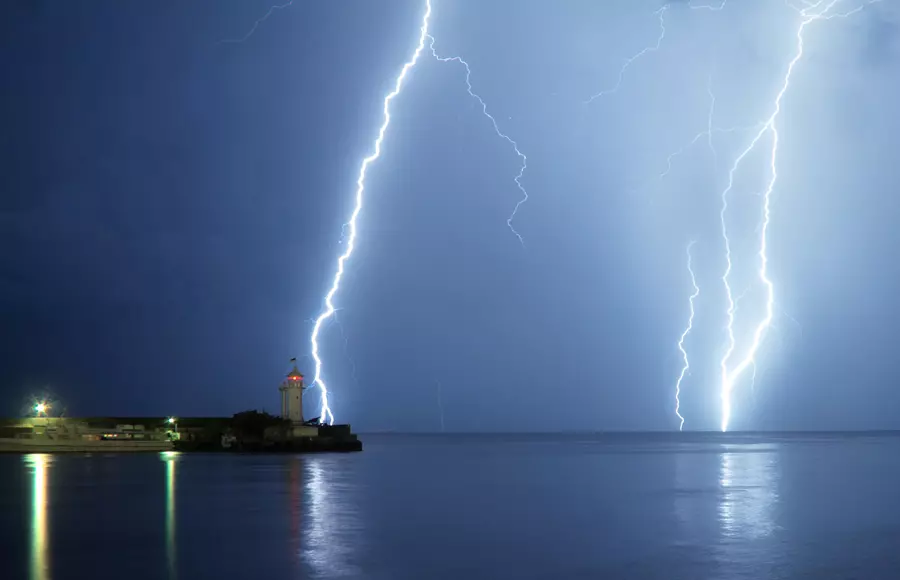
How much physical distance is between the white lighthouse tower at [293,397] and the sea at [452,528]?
22953 mm

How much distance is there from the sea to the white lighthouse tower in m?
23.0

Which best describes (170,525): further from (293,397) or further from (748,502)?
(293,397)

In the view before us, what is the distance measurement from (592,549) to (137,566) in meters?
6.71

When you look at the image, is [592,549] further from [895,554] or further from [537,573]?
[895,554]

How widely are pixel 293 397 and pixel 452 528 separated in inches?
1523

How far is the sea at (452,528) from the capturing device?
11.9m

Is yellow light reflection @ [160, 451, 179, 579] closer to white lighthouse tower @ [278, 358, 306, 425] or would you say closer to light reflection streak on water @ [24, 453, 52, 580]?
light reflection streak on water @ [24, 453, 52, 580]

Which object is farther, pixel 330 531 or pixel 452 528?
pixel 452 528

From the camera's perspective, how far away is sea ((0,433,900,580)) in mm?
11922

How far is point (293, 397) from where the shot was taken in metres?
53.7

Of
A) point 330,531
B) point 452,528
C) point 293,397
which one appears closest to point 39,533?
point 330,531

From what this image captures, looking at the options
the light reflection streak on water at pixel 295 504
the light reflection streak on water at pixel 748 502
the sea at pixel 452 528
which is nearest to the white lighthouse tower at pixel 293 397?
the light reflection streak on water at pixel 295 504

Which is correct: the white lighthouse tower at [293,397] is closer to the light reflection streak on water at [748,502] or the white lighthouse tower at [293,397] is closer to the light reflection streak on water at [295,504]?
the light reflection streak on water at [295,504]

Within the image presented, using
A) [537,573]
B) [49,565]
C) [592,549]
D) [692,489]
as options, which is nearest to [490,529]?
[592,549]
